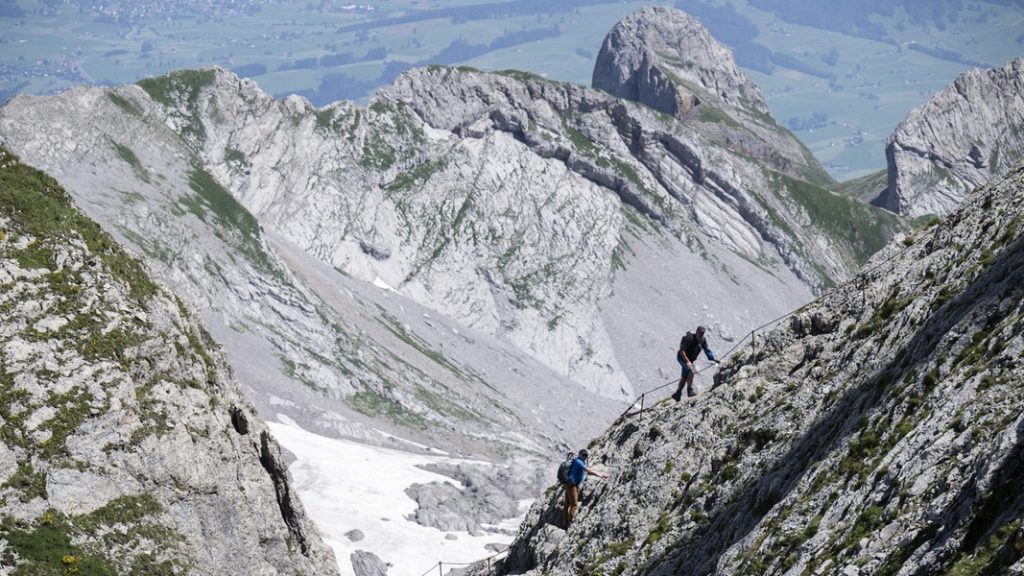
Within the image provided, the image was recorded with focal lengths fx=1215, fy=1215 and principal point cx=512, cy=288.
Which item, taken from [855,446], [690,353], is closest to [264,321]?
[690,353]

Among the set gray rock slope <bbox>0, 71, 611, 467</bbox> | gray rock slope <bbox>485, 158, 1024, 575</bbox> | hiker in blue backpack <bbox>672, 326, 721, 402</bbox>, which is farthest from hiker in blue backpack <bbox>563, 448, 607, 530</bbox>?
gray rock slope <bbox>0, 71, 611, 467</bbox>

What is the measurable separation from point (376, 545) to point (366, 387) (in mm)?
63225

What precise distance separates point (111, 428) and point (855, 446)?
106 ft

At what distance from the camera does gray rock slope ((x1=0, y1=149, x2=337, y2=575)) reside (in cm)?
4675

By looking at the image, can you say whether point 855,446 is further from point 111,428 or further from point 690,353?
point 111,428

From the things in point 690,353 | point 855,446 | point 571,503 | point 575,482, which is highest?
point 855,446

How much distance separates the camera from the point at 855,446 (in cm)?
2905

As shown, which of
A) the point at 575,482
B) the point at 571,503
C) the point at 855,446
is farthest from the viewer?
the point at 571,503

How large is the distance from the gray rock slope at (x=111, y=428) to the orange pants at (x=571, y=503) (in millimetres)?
17022

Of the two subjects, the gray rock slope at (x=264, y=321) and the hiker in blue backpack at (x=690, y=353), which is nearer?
the hiker in blue backpack at (x=690, y=353)

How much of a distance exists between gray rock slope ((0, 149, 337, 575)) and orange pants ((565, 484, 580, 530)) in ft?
55.8

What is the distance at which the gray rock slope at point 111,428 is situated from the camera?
46.8 meters

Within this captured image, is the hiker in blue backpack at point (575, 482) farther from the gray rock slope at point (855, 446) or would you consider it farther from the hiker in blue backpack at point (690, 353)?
the hiker in blue backpack at point (690, 353)

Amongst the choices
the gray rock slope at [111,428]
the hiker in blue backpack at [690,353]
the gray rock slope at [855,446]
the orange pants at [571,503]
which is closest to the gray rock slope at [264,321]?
the gray rock slope at [111,428]
